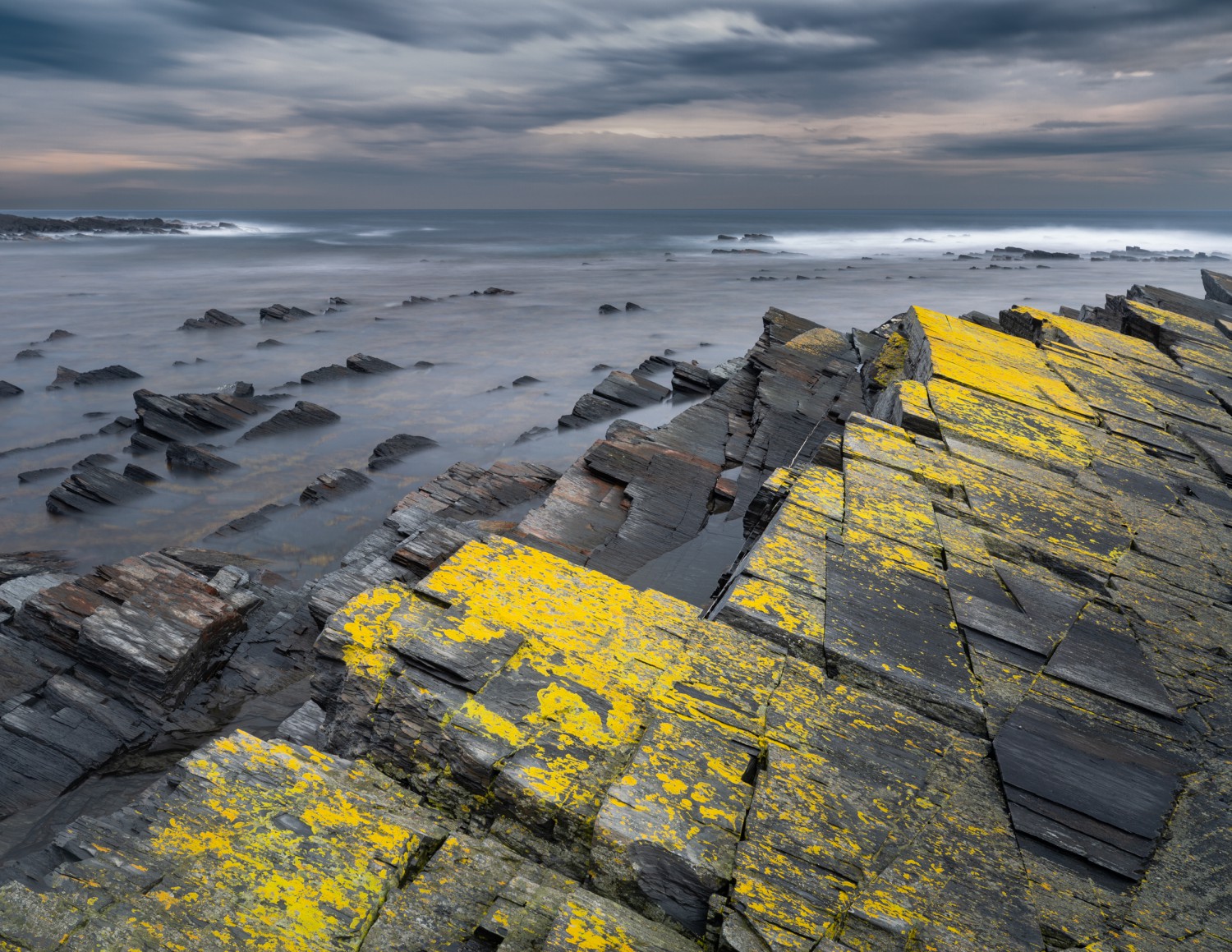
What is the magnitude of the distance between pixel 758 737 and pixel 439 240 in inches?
4857

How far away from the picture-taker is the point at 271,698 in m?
8.05

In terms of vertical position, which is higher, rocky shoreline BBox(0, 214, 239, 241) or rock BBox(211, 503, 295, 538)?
rocky shoreline BBox(0, 214, 239, 241)

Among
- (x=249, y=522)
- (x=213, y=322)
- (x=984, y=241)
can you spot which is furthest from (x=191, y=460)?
(x=984, y=241)

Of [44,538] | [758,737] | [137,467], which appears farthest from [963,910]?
[137,467]

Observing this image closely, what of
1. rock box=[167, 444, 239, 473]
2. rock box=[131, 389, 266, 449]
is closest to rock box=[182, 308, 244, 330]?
rock box=[131, 389, 266, 449]

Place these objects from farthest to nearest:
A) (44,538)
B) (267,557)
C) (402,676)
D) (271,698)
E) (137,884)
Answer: (44,538) → (267,557) → (271,698) → (402,676) → (137,884)

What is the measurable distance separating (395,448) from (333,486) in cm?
279

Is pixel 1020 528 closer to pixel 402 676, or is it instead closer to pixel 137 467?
pixel 402 676

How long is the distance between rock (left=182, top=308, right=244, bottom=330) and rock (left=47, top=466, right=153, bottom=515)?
888 inches

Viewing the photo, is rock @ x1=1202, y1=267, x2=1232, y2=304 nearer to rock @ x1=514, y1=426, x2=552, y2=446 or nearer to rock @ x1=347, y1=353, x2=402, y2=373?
rock @ x1=514, y1=426, x2=552, y2=446

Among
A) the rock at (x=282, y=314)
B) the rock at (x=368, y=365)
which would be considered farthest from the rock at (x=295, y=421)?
the rock at (x=282, y=314)

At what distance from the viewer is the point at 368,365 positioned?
25578 millimetres

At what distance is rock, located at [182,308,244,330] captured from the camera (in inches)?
1342

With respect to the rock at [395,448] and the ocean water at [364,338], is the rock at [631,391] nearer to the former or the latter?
the ocean water at [364,338]
